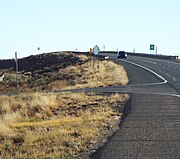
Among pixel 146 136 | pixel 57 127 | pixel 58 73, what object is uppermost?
pixel 146 136

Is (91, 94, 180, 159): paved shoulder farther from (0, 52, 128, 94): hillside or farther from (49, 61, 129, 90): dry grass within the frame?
(0, 52, 128, 94): hillside

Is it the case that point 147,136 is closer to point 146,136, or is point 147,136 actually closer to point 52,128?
point 146,136

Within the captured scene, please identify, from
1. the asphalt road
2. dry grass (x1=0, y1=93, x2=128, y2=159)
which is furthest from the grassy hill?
the asphalt road

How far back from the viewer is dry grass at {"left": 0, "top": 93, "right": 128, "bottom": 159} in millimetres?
10812

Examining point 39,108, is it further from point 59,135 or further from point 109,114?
point 59,135

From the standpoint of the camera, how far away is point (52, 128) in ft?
45.9

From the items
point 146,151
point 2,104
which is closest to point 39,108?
point 2,104

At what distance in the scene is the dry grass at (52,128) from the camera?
10812 millimetres

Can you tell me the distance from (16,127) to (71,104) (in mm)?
7211

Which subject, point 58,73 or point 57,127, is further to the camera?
point 58,73

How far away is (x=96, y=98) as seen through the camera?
77.3 ft

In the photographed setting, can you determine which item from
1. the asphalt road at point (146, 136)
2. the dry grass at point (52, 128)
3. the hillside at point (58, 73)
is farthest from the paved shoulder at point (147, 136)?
the hillside at point (58, 73)

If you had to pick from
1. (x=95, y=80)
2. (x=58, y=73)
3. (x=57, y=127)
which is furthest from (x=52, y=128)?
(x=58, y=73)

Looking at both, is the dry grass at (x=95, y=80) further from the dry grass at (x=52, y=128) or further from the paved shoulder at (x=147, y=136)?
the paved shoulder at (x=147, y=136)
